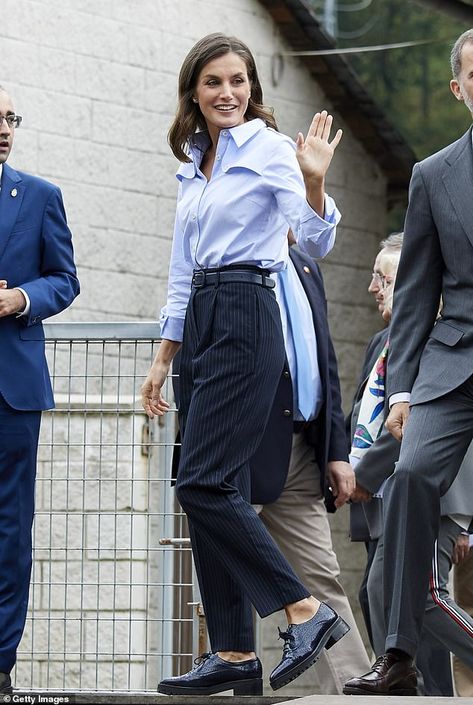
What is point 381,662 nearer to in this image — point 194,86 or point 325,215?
point 325,215

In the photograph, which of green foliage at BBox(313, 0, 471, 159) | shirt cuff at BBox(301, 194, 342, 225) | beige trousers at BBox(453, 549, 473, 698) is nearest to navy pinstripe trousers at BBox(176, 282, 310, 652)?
shirt cuff at BBox(301, 194, 342, 225)

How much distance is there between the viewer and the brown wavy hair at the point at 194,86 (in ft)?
15.9

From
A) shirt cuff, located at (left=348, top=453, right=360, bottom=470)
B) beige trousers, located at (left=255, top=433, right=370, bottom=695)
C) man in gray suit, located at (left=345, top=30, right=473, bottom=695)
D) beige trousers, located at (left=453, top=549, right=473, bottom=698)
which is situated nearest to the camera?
man in gray suit, located at (left=345, top=30, right=473, bottom=695)

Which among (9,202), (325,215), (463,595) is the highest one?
(325,215)

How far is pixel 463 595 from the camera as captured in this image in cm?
648

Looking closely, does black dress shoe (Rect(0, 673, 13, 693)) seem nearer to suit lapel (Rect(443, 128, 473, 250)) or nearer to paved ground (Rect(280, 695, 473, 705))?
paved ground (Rect(280, 695, 473, 705))

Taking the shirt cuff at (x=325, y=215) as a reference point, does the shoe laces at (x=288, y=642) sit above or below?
below

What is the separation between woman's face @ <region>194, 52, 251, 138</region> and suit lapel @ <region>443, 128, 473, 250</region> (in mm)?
627

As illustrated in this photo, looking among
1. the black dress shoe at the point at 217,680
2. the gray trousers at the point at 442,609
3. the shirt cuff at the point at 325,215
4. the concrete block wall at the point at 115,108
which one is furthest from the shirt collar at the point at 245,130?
the concrete block wall at the point at 115,108

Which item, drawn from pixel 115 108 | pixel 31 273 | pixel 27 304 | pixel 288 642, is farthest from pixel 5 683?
pixel 115 108

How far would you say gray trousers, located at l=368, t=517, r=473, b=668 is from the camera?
16.6ft

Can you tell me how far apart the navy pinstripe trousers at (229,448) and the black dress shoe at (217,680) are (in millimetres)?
51

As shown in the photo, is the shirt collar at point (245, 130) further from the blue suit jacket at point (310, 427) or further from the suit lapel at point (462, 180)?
the blue suit jacket at point (310, 427)

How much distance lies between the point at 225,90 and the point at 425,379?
1.02 m
